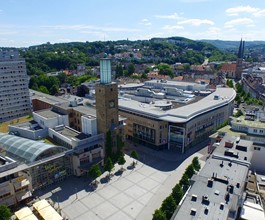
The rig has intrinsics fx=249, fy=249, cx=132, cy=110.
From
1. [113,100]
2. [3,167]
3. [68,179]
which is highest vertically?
[113,100]

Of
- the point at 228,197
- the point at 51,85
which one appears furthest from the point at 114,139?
the point at 51,85

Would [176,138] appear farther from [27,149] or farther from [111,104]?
[27,149]

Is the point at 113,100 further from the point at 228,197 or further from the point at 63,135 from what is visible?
the point at 228,197

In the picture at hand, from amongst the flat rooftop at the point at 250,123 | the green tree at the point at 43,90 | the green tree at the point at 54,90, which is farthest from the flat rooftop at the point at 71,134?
the green tree at the point at 54,90

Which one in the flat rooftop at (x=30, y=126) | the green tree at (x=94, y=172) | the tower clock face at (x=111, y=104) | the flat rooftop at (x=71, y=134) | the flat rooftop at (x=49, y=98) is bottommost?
the green tree at (x=94, y=172)

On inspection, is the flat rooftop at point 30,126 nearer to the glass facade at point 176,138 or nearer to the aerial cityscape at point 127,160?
the aerial cityscape at point 127,160

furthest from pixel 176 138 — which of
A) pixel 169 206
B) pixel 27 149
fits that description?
pixel 27 149
